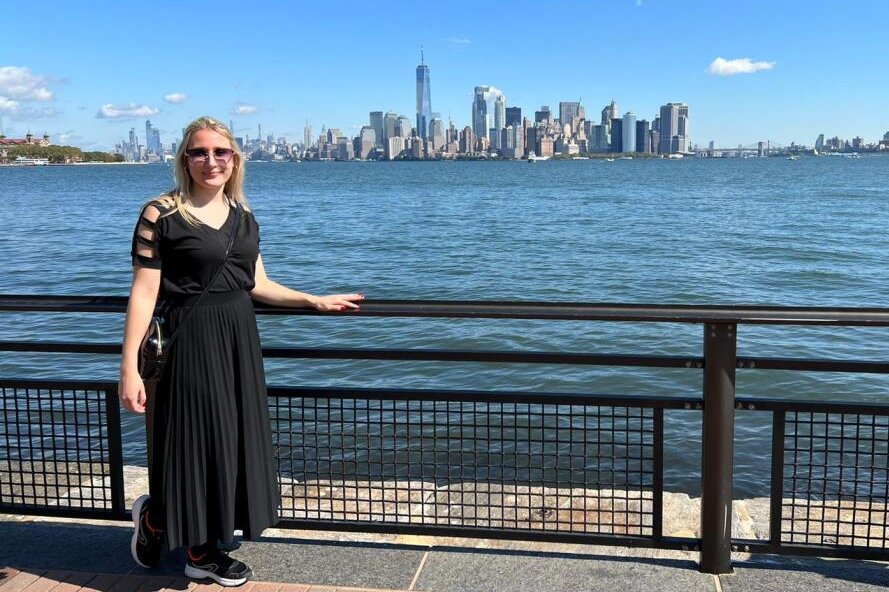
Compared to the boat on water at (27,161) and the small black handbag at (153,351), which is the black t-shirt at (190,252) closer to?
the small black handbag at (153,351)

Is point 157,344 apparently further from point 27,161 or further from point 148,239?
point 27,161

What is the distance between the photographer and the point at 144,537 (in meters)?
3.57

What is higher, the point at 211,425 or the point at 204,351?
the point at 204,351

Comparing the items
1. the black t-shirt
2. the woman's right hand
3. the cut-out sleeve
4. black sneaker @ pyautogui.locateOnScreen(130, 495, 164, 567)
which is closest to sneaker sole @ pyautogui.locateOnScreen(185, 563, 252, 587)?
black sneaker @ pyautogui.locateOnScreen(130, 495, 164, 567)

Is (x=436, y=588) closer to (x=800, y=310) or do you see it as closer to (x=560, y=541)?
Answer: (x=560, y=541)

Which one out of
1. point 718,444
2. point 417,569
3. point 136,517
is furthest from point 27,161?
point 718,444

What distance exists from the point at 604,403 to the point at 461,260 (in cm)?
2605

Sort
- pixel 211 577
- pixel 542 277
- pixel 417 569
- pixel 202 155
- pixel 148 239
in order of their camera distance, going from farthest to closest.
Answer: pixel 542 277 < pixel 417 569 < pixel 211 577 < pixel 202 155 < pixel 148 239

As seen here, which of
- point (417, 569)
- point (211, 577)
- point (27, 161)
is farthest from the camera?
point (27, 161)

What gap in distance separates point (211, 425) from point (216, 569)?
65 cm

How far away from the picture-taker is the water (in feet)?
41.4

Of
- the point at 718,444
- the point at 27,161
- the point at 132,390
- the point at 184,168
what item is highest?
the point at 27,161

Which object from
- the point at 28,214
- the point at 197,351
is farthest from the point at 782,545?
the point at 28,214

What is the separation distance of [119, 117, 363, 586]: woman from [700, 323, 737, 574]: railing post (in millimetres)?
1483
